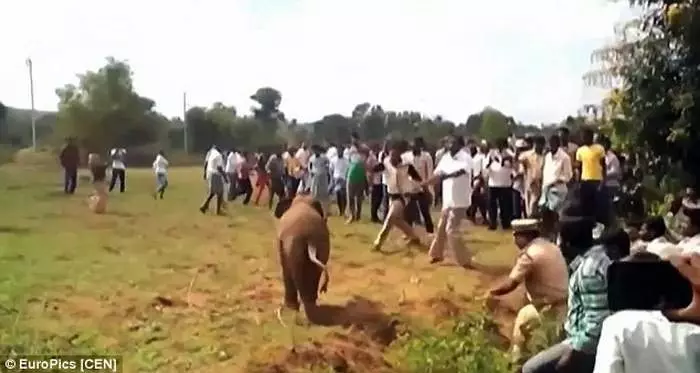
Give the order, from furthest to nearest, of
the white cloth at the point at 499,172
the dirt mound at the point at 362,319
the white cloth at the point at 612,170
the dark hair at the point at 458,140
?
1. the white cloth at the point at 499,172
2. the white cloth at the point at 612,170
3. the dark hair at the point at 458,140
4. the dirt mound at the point at 362,319

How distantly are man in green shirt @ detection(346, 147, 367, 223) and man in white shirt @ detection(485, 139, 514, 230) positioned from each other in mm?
1890

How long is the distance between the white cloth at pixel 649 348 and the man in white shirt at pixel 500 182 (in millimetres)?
10388

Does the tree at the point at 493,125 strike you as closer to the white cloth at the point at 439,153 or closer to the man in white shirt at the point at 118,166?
the white cloth at the point at 439,153

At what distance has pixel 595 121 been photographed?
346 inches

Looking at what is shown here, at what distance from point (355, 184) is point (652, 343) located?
1168cm

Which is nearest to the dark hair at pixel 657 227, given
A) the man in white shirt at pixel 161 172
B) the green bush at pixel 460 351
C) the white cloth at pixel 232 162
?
the green bush at pixel 460 351

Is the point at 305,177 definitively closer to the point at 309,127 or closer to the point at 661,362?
the point at 309,127

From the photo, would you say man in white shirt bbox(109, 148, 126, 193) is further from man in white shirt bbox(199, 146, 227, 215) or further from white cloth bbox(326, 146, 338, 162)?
white cloth bbox(326, 146, 338, 162)

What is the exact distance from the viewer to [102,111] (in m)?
13.7

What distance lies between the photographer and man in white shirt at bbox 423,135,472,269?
9922mm

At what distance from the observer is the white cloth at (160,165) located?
1571 centimetres

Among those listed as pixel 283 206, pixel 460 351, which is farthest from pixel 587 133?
pixel 460 351

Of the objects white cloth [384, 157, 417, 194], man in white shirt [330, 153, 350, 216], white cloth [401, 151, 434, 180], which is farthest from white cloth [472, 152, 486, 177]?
man in white shirt [330, 153, 350, 216]

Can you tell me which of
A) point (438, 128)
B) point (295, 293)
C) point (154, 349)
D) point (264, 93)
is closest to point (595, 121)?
point (295, 293)
